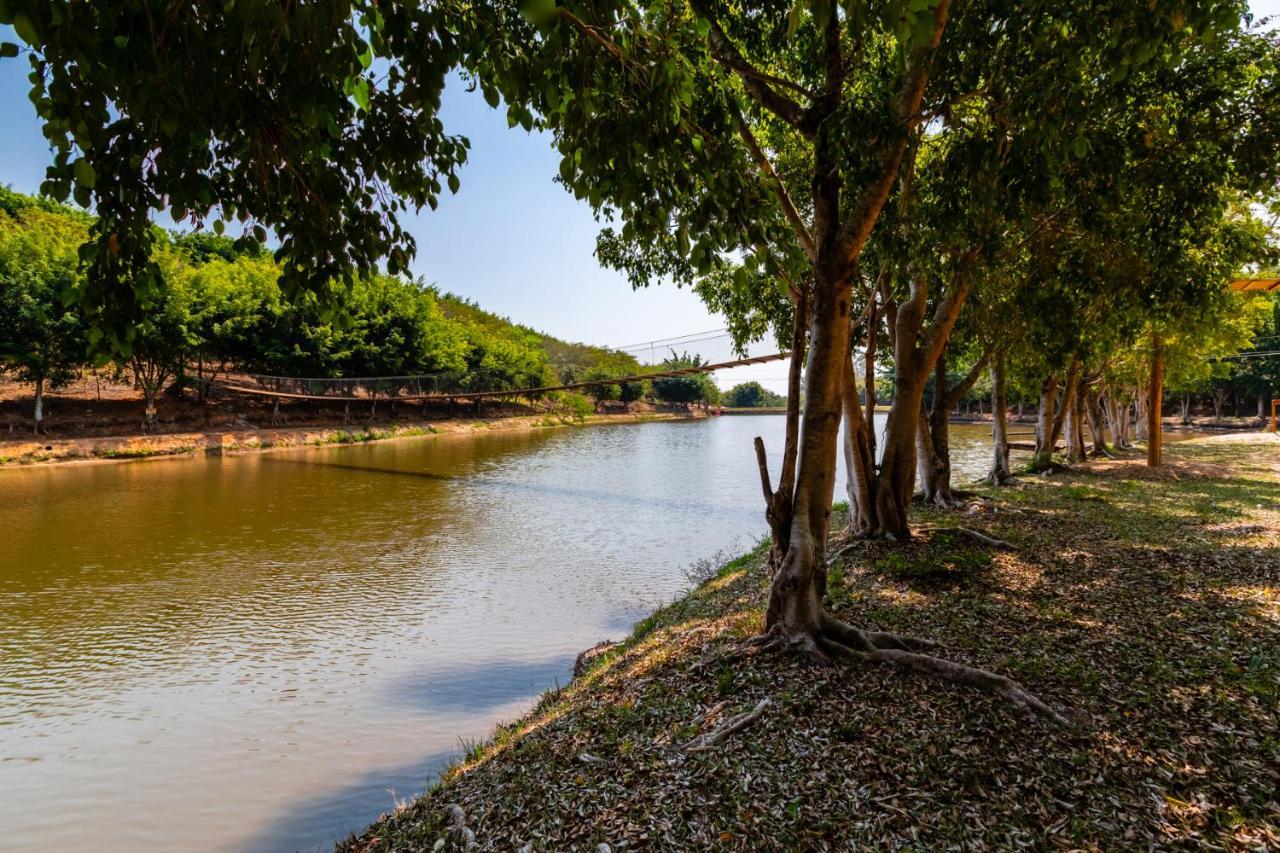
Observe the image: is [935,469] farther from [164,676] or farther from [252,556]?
[252,556]

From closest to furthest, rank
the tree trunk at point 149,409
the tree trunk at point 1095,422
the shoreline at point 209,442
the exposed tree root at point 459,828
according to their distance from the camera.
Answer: the exposed tree root at point 459,828
the tree trunk at point 1095,422
the shoreline at point 209,442
the tree trunk at point 149,409

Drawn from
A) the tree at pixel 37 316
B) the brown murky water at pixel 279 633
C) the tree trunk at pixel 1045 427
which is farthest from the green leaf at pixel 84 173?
the tree at pixel 37 316

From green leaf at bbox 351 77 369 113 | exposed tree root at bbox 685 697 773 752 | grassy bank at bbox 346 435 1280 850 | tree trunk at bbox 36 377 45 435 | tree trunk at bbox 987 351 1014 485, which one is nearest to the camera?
green leaf at bbox 351 77 369 113

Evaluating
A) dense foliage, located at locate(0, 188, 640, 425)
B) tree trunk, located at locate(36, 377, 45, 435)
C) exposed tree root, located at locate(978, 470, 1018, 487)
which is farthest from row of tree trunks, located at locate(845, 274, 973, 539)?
tree trunk, located at locate(36, 377, 45, 435)

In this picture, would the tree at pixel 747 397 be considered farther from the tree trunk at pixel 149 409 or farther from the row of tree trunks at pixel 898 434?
the row of tree trunks at pixel 898 434

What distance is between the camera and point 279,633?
787 cm

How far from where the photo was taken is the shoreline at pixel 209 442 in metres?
23.2

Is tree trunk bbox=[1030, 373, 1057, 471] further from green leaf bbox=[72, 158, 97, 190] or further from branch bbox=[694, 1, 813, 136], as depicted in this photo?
green leaf bbox=[72, 158, 97, 190]

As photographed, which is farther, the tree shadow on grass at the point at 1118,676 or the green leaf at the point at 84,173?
the tree shadow on grass at the point at 1118,676

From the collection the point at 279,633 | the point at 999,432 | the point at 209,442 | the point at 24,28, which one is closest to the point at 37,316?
the point at 209,442

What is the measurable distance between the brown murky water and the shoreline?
18.5ft

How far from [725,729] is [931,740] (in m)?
1.01

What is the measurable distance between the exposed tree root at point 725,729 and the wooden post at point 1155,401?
15.3 metres

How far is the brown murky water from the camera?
A: 471 centimetres
